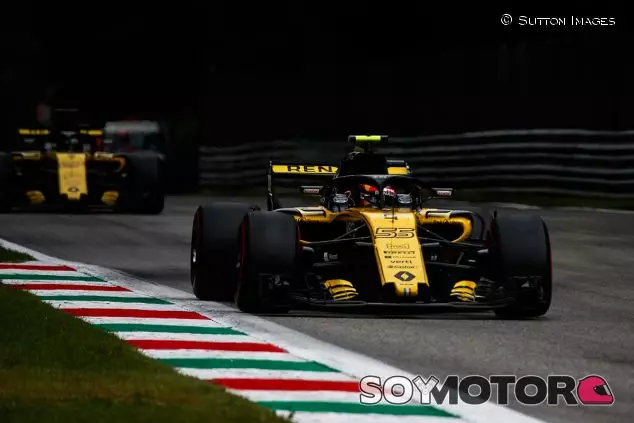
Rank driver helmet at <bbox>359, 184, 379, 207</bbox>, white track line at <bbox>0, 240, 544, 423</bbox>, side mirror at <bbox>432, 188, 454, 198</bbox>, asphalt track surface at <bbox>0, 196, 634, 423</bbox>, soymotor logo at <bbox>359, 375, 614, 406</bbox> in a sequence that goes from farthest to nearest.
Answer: side mirror at <bbox>432, 188, 454, 198</bbox>
driver helmet at <bbox>359, 184, 379, 207</bbox>
asphalt track surface at <bbox>0, 196, 634, 423</bbox>
soymotor logo at <bbox>359, 375, 614, 406</bbox>
white track line at <bbox>0, 240, 544, 423</bbox>

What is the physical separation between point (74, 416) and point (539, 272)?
214 inches

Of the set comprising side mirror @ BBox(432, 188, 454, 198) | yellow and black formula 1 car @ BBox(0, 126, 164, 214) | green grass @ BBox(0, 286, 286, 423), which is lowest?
yellow and black formula 1 car @ BBox(0, 126, 164, 214)

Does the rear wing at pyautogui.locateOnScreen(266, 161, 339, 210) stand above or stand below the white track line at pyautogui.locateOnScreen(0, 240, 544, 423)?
above

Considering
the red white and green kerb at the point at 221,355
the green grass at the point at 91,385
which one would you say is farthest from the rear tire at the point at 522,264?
the green grass at the point at 91,385

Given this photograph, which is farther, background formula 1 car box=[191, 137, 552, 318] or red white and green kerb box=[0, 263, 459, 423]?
background formula 1 car box=[191, 137, 552, 318]

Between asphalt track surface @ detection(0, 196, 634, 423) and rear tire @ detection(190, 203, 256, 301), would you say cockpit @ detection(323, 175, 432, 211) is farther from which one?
asphalt track surface @ detection(0, 196, 634, 423)

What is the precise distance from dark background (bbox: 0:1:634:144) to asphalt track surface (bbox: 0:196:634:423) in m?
9.90

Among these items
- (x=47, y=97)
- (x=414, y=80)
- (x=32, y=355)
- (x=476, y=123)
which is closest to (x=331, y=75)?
(x=414, y=80)

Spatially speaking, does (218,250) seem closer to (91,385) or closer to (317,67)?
(91,385)

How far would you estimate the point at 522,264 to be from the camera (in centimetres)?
1286

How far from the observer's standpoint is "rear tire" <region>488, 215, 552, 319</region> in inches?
507

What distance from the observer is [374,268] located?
509 inches

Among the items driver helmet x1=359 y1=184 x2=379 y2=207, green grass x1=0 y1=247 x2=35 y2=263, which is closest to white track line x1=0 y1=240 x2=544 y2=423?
driver helmet x1=359 y1=184 x2=379 y2=207

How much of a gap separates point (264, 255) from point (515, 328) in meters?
1.77
